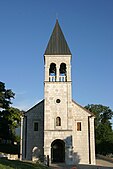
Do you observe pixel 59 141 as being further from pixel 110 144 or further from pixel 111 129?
pixel 111 129

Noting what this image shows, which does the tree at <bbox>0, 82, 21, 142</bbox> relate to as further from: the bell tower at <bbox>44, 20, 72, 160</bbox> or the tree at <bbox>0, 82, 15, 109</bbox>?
the bell tower at <bbox>44, 20, 72, 160</bbox>

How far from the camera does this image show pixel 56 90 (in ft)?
113

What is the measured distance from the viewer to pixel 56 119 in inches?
1308

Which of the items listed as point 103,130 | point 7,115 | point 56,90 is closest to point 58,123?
point 56,90

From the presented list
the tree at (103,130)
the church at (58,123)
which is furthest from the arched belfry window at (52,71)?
the tree at (103,130)

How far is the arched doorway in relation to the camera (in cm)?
3431

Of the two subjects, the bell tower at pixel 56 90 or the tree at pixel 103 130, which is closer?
the bell tower at pixel 56 90

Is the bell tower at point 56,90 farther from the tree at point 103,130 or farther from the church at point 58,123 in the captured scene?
the tree at point 103,130

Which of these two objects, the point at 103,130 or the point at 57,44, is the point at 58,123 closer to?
the point at 57,44

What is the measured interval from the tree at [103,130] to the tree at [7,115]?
75.9ft

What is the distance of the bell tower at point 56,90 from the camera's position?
108 feet

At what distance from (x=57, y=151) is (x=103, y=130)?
103ft

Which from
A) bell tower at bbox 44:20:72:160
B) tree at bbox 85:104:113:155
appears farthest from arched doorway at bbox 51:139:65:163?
tree at bbox 85:104:113:155

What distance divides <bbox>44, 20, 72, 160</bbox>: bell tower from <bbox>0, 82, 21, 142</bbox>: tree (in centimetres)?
878
